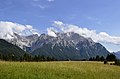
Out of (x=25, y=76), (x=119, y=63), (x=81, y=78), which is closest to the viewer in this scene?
(x=25, y=76)

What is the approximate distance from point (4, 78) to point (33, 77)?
11.9 feet

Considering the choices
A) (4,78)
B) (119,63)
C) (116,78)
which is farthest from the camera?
(119,63)

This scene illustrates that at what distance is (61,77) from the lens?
99.8ft

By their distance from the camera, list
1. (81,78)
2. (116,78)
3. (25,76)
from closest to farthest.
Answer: (25,76), (81,78), (116,78)

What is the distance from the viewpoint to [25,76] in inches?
1075

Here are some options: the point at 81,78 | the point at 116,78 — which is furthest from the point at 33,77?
the point at 116,78

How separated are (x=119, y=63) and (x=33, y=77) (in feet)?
173

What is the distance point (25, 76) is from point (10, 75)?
1601 mm

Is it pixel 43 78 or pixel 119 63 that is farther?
pixel 119 63

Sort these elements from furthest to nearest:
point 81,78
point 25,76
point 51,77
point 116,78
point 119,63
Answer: point 119,63, point 116,78, point 81,78, point 51,77, point 25,76

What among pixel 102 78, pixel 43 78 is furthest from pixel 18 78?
pixel 102 78

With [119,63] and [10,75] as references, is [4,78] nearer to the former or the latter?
[10,75]

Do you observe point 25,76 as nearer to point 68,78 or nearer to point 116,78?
point 68,78

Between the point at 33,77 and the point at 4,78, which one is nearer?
the point at 4,78
